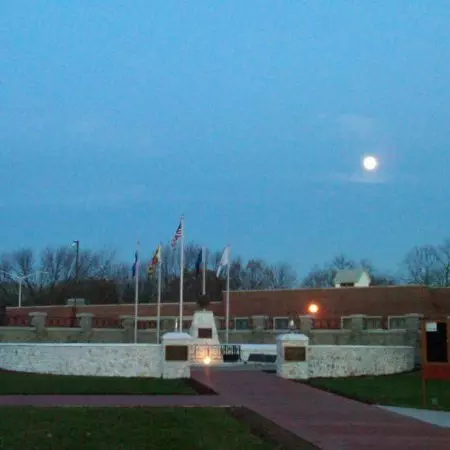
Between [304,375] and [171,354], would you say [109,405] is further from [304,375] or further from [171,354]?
[304,375]

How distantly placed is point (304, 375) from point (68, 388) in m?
8.08

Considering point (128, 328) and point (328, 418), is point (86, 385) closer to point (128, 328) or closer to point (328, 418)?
point (328, 418)

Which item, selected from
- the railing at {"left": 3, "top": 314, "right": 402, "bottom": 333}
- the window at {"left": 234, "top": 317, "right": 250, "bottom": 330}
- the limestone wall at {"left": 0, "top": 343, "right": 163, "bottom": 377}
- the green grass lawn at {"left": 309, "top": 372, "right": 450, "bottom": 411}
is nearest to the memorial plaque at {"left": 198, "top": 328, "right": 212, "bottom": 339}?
the railing at {"left": 3, "top": 314, "right": 402, "bottom": 333}

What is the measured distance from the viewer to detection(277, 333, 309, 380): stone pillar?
80.0 feet

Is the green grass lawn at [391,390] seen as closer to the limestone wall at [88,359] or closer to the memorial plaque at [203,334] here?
the limestone wall at [88,359]

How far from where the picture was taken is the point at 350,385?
22.5 m

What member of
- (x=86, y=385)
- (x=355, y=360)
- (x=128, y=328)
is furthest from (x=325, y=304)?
(x=86, y=385)

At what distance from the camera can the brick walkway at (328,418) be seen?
10828mm

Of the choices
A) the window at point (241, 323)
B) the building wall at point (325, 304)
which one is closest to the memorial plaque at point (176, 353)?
the window at point (241, 323)

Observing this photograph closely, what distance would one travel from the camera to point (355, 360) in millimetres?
28188

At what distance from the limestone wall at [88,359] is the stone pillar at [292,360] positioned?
3.90 m

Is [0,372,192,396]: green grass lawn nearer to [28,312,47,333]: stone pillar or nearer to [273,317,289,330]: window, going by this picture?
[28,312,47,333]: stone pillar

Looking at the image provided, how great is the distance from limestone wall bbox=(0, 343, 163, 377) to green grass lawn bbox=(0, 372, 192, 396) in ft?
4.01

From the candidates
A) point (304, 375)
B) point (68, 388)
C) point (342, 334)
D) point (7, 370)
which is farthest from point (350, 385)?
point (342, 334)
